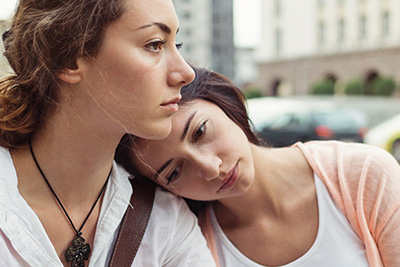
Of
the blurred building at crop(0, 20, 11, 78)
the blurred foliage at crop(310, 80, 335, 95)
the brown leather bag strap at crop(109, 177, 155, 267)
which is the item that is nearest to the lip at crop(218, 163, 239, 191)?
the brown leather bag strap at crop(109, 177, 155, 267)

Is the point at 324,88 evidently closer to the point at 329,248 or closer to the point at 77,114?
the point at 329,248

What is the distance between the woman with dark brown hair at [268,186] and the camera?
191cm

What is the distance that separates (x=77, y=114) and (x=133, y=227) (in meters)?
0.44

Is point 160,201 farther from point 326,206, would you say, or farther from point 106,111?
point 326,206

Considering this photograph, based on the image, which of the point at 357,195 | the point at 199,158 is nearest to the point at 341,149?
the point at 357,195

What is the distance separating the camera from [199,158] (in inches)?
73.7

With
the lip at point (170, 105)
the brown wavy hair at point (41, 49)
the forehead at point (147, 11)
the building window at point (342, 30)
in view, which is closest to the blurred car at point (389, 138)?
the lip at point (170, 105)

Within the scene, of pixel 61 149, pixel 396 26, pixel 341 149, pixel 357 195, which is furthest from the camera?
pixel 396 26

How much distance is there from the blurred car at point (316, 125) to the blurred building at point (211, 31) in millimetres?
45687

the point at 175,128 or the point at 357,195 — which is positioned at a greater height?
the point at 175,128

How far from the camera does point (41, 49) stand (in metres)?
1.48

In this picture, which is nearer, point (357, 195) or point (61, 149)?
point (61, 149)

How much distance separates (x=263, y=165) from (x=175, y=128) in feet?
1.68

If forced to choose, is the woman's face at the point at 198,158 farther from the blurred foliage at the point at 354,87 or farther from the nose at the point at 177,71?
the blurred foliage at the point at 354,87
